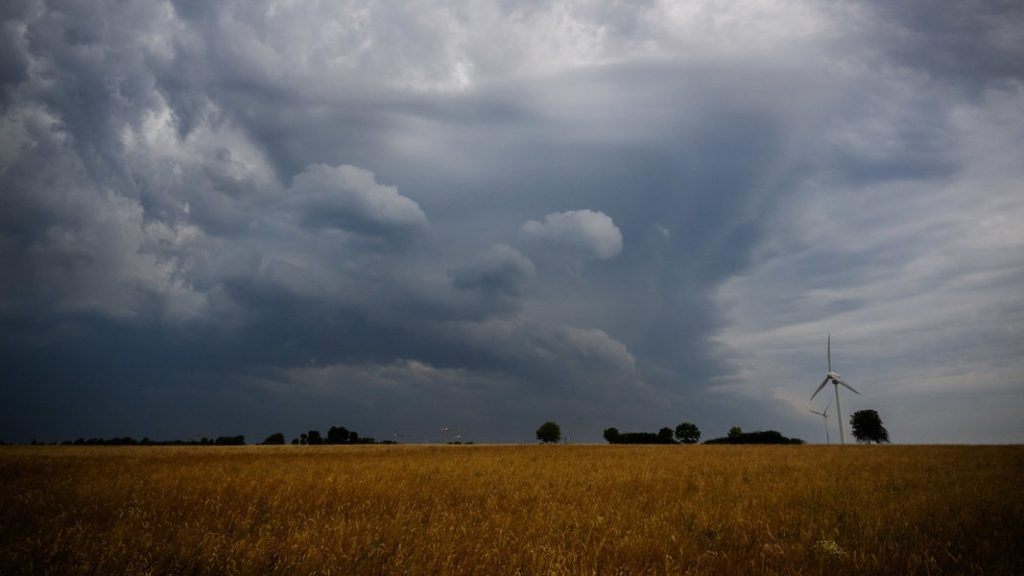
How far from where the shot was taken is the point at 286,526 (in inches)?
384

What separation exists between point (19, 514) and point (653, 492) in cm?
1541

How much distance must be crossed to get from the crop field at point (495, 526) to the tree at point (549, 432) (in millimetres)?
150246

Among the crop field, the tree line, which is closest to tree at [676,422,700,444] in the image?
the tree line

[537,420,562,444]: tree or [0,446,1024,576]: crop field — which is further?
[537,420,562,444]: tree

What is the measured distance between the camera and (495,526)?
31.6ft

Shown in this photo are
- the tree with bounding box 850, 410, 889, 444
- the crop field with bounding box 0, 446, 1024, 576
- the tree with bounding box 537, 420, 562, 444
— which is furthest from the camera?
the tree with bounding box 537, 420, 562, 444

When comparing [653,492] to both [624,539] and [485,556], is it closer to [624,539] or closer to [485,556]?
[624,539]

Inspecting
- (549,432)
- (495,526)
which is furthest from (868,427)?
(495,526)

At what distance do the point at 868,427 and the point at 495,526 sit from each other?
14190cm

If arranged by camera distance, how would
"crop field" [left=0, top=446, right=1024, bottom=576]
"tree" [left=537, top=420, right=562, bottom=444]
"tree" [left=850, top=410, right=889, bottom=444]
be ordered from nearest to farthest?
"crop field" [left=0, top=446, right=1024, bottom=576], "tree" [left=850, top=410, right=889, bottom=444], "tree" [left=537, top=420, right=562, bottom=444]

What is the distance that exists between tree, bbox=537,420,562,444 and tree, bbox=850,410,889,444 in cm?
8136

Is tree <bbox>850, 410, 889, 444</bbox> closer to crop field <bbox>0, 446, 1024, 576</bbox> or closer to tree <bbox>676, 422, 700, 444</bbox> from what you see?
tree <bbox>676, 422, 700, 444</bbox>

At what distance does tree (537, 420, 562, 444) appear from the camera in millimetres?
162750

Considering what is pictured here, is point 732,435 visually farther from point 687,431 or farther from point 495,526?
point 495,526
